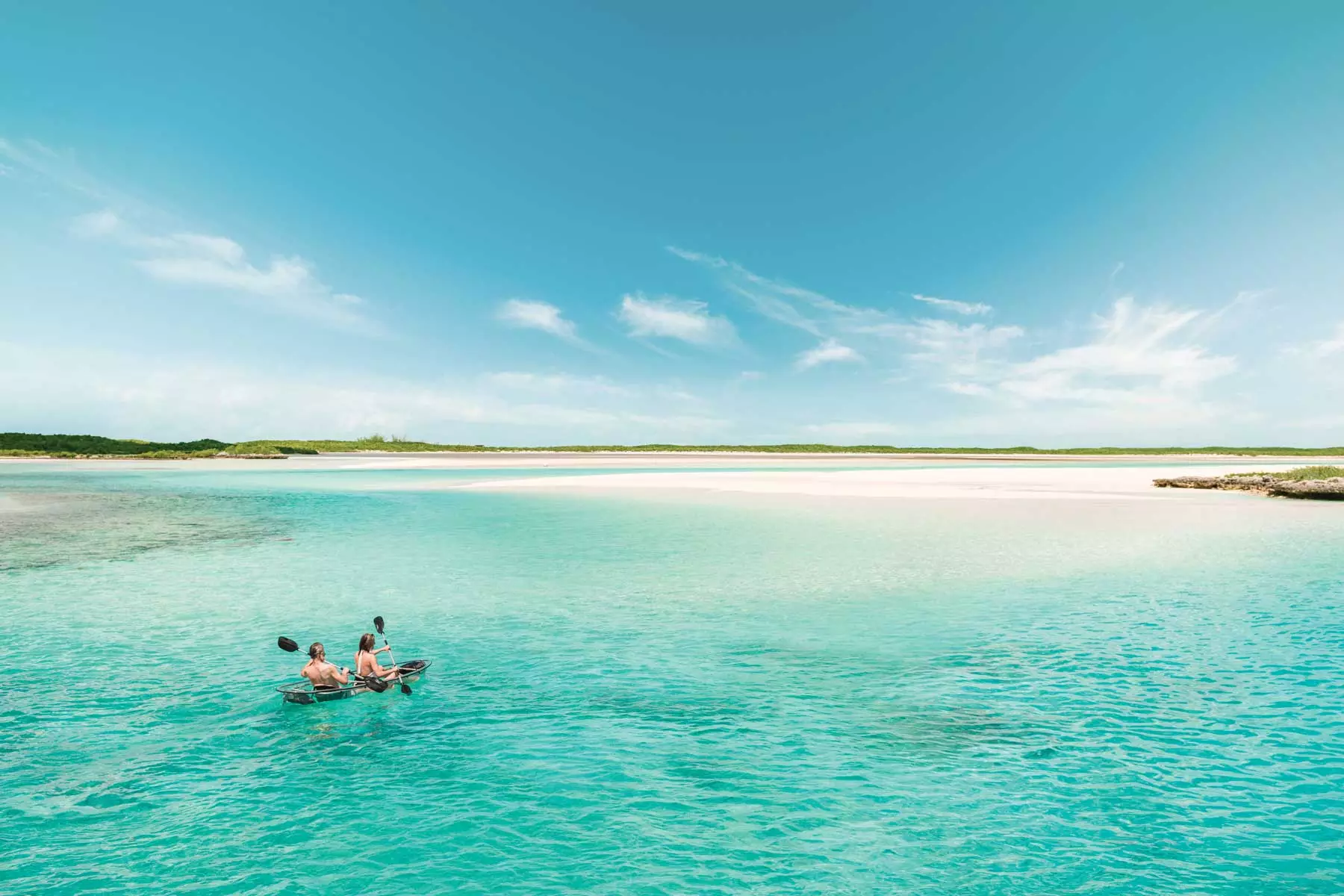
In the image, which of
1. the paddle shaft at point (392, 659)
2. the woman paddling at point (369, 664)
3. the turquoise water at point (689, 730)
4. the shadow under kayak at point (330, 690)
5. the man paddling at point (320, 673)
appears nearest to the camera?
the turquoise water at point (689, 730)

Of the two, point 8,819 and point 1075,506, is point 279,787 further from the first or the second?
point 1075,506

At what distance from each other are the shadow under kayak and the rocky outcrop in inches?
2377

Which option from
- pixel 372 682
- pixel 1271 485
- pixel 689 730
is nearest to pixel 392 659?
pixel 372 682

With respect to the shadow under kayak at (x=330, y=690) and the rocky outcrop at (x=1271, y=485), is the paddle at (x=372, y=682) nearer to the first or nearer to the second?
the shadow under kayak at (x=330, y=690)

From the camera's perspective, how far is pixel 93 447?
488 feet

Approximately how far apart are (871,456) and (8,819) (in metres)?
168

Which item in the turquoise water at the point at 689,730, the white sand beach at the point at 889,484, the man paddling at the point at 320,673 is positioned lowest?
the turquoise water at the point at 689,730

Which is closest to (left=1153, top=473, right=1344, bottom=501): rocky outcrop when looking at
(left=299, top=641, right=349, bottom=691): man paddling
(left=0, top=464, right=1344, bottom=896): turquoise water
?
(left=0, top=464, right=1344, bottom=896): turquoise water

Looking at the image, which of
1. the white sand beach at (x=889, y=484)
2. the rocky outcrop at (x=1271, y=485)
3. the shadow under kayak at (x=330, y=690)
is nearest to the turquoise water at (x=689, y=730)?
the shadow under kayak at (x=330, y=690)

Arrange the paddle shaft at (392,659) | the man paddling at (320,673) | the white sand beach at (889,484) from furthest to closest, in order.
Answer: the white sand beach at (889,484) < the paddle shaft at (392,659) < the man paddling at (320,673)

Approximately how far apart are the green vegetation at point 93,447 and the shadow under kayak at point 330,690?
505 feet

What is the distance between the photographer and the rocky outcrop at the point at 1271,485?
5072cm

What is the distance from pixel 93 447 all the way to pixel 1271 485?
596 feet

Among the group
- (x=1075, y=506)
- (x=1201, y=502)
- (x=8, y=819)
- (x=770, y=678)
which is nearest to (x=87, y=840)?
(x=8, y=819)
